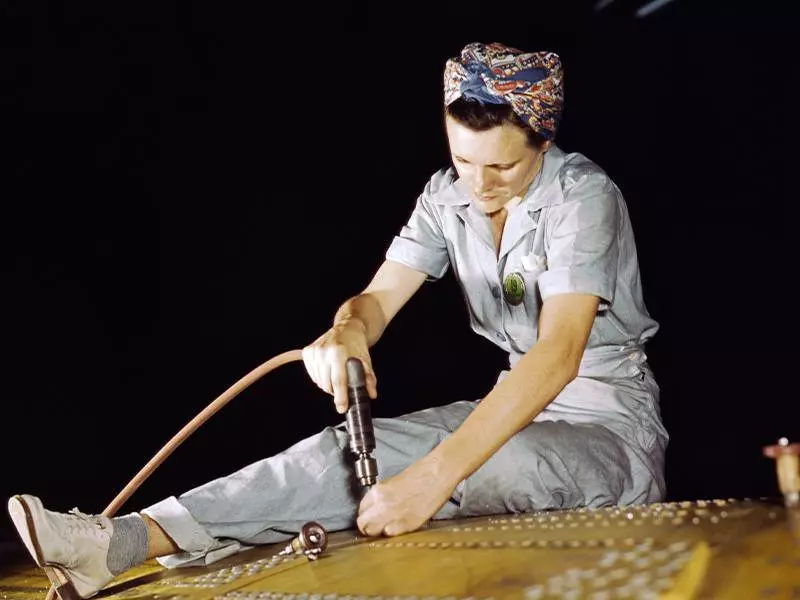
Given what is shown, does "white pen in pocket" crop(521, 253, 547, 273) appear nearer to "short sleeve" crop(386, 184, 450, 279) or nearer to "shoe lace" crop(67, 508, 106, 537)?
"short sleeve" crop(386, 184, 450, 279)

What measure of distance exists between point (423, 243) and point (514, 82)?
1.91ft

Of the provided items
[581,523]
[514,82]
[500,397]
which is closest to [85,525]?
[500,397]

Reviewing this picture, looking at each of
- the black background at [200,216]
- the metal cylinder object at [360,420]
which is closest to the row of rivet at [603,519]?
the metal cylinder object at [360,420]

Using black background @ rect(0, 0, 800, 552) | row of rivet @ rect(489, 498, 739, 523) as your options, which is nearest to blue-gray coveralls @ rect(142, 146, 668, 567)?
row of rivet @ rect(489, 498, 739, 523)

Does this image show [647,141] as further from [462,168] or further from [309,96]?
[309,96]

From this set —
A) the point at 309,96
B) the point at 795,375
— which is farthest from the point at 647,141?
the point at 309,96

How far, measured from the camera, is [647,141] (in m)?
3.09

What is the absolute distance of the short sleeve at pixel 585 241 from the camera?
2033 millimetres

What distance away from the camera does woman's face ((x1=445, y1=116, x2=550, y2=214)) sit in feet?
6.99

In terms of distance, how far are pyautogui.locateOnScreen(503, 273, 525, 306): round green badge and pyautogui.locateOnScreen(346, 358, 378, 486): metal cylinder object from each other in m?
0.54

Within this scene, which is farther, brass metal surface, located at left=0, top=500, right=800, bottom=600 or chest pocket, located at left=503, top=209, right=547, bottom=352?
chest pocket, located at left=503, top=209, right=547, bottom=352

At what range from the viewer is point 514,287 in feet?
7.50

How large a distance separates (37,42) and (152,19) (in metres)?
0.47

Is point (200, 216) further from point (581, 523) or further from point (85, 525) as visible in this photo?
point (581, 523)
